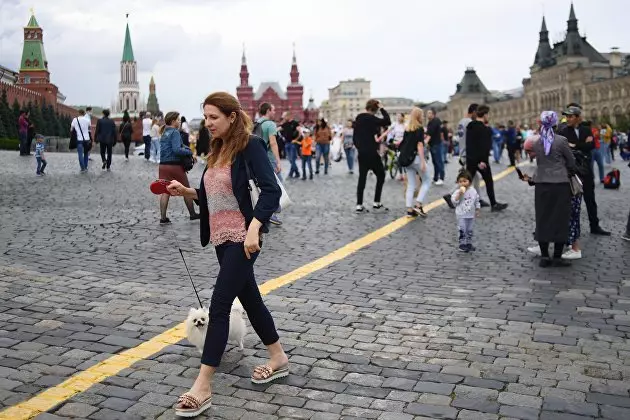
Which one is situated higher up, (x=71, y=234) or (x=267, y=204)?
(x=267, y=204)

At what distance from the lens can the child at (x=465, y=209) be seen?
948 centimetres

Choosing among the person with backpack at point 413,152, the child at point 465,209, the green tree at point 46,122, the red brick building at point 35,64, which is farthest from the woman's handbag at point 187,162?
the red brick building at point 35,64

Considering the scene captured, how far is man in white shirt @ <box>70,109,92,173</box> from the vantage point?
21.5 metres

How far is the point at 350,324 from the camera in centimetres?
596

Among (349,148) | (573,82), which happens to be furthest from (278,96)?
(349,148)

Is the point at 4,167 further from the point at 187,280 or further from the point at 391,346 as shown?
the point at 391,346

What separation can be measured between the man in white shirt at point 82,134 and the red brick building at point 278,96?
13585 centimetres

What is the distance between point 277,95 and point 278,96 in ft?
1.01

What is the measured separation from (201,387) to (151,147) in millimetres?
24890

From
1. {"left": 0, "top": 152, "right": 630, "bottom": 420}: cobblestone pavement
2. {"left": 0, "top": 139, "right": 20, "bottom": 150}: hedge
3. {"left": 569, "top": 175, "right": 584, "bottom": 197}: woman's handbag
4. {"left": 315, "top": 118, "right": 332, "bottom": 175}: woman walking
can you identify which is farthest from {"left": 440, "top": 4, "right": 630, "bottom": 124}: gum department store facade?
{"left": 0, "top": 152, "right": 630, "bottom": 420}: cobblestone pavement

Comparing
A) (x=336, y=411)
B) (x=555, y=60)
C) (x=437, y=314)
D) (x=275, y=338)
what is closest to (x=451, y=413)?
(x=336, y=411)

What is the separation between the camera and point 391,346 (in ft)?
17.7

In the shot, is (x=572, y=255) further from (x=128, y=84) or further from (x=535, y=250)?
(x=128, y=84)

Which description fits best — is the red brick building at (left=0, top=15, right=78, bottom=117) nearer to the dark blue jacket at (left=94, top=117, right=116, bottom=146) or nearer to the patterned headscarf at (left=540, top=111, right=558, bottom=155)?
the dark blue jacket at (left=94, top=117, right=116, bottom=146)
